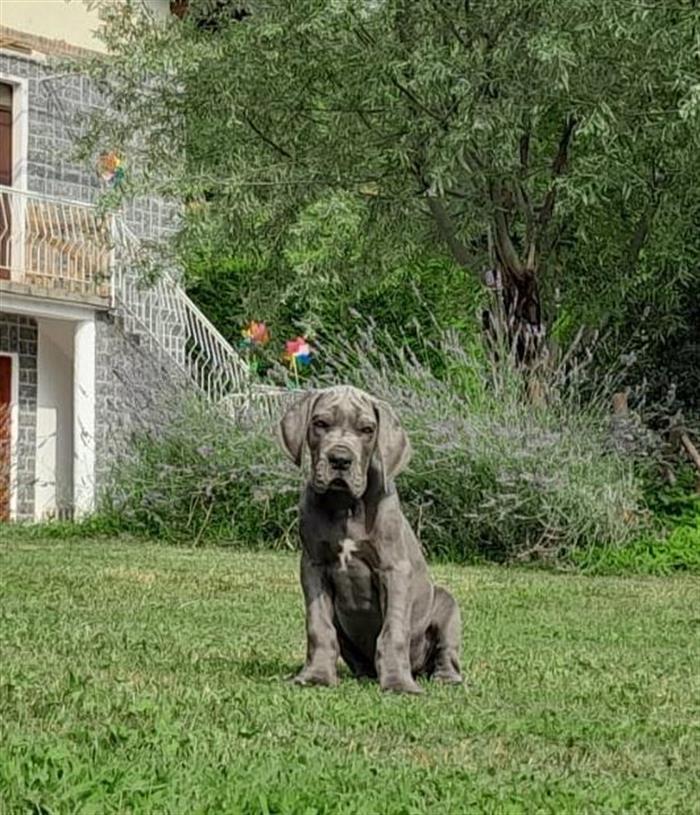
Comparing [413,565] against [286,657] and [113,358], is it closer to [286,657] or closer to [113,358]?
[286,657]

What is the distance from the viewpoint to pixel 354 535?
245 inches

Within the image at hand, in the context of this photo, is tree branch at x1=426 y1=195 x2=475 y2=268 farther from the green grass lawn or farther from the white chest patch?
the white chest patch

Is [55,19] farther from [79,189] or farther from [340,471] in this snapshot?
[340,471]

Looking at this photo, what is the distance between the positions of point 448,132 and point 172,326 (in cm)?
738

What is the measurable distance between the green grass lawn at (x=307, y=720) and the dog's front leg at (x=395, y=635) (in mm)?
91

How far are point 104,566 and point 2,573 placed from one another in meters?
1.04

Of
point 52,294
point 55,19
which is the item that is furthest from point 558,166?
point 55,19

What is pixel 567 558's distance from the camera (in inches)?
588

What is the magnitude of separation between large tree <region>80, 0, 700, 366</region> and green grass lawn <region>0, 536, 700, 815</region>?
22.4ft

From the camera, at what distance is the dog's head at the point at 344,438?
19.9ft

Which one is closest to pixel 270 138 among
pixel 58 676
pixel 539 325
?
pixel 539 325

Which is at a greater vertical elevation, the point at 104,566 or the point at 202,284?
the point at 202,284

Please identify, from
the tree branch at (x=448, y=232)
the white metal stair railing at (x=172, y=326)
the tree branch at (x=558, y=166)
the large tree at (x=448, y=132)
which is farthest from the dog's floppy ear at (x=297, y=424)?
the white metal stair railing at (x=172, y=326)

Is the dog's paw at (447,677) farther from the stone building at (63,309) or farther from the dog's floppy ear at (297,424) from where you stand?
the stone building at (63,309)
